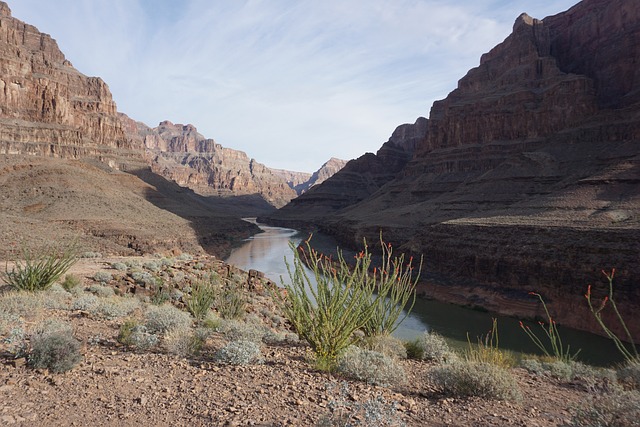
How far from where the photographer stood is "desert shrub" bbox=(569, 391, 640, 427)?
4109 millimetres

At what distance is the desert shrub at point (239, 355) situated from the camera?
20.9 feet

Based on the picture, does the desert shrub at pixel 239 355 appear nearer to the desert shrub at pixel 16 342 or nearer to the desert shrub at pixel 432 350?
the desert shrub at pixel 16 342

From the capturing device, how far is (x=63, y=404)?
14.9ft

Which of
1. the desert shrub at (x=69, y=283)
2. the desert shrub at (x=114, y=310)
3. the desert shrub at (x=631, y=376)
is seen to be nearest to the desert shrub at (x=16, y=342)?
the desert shrub at (x=114, y=310)

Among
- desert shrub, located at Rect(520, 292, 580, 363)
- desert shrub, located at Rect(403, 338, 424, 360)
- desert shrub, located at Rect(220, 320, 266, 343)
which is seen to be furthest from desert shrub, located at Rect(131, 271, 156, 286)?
desert shrub, located at Rect(520, 292, 580, 363)

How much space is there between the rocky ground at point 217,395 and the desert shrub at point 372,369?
15 centimetres

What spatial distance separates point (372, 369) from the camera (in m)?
6.10

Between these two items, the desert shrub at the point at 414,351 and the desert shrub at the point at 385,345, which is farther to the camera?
the desert shrub at the point at 414,351

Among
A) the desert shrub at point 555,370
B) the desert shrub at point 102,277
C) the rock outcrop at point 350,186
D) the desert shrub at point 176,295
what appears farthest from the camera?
the rock outcrop at point 350,186

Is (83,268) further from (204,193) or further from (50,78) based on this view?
(204,193)

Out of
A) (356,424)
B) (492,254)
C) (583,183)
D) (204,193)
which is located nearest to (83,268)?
(356,424)

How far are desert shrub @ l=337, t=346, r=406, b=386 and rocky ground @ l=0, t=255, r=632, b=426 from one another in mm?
147

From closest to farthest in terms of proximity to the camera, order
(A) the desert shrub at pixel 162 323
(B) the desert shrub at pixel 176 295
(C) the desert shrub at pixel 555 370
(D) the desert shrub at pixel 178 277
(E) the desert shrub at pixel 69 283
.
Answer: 1. (A) the desert shrub at pixel 162 323
2. (C) the desert shrub at pixel 555 370
3. (E) the desert shrub at pixel 69 283
4. (B) the desert shrub at pixel 176 295
5. (D) the desert shrub at pixel 178 277

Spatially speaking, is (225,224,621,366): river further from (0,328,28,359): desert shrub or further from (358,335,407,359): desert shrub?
(0,328,28,359): desert shrub
